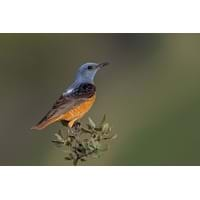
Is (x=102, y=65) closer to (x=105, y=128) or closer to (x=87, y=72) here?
(x=87, y=72)

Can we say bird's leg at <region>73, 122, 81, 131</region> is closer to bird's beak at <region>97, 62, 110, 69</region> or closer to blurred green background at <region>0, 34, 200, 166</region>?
blurred green background at <region>0, 34, 200, 166</region>

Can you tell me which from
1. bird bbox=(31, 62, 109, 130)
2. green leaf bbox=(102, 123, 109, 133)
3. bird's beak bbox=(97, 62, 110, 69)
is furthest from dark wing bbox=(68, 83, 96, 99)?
green leaf bbox=(102, 123, 109, 133)

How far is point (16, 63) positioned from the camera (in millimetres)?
3939

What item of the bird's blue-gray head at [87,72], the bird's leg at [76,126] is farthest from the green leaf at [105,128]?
the bird's blue-gray head at [87,72]

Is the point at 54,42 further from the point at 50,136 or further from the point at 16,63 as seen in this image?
the point at 50,136

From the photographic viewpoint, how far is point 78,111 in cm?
390

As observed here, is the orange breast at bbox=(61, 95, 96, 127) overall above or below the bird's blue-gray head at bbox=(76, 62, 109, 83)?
below

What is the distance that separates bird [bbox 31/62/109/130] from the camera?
388 centimetres

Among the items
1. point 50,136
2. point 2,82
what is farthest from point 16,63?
point 50,136

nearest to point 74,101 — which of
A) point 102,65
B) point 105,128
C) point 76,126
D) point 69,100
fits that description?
point 69,100

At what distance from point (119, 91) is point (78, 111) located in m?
0.26

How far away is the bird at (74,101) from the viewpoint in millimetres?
3881

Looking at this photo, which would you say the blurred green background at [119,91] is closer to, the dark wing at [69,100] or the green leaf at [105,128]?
the dark wing at [69,100]

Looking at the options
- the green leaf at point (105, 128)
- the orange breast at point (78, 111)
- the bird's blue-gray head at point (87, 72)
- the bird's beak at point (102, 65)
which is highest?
the bird's beak at point (102, 65)
